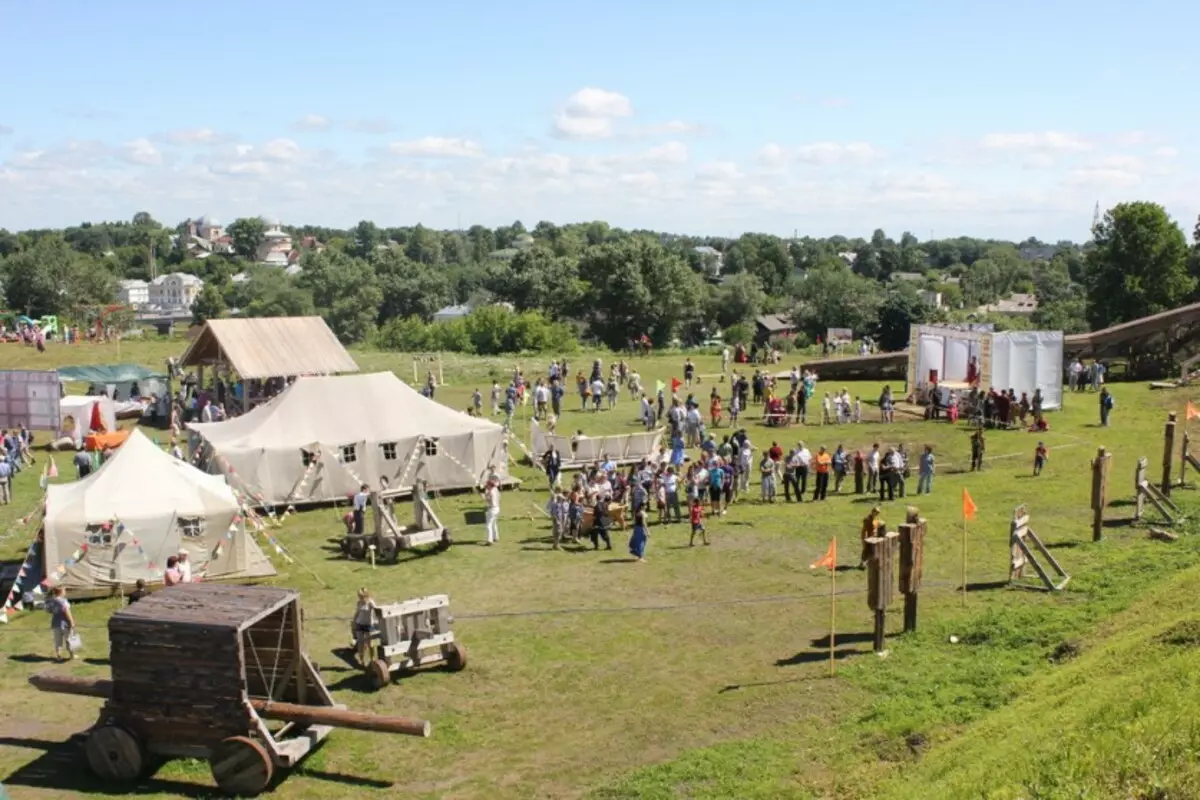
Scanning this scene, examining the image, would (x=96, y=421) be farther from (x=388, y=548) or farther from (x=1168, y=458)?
(x=1168, y=458)

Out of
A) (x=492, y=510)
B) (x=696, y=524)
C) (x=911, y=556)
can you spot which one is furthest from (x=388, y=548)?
(x=911, y=556)

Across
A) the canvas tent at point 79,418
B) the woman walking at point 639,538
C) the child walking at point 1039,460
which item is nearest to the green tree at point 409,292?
the canvas tent at point 79,418

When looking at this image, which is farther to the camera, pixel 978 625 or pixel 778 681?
pixel 978 625

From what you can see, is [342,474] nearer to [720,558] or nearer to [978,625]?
[720,558]

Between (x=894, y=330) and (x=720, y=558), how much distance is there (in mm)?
47263

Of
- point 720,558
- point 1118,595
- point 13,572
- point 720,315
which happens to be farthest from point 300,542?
point 720,315

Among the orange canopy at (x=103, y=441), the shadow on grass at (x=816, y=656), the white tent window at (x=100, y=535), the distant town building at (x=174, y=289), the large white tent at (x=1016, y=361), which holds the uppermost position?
the distant town building at (x=174, y=289)

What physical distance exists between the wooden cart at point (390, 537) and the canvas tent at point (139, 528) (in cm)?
184

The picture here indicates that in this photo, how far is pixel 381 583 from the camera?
68.8 feet

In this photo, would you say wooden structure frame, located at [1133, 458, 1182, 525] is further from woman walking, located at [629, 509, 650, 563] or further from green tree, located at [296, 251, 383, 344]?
green tree, located at [296, 251, 383, 344]

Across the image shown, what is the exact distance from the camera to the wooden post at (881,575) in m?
16.0

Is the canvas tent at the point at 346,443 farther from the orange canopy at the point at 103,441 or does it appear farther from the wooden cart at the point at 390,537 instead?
the orange canopy at the point at 103,441

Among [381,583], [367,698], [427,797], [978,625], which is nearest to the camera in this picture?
[427,797]

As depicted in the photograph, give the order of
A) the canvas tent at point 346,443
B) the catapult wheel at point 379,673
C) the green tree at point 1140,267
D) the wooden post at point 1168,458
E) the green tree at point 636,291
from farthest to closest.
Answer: the green tree at point 636,291 → the green tree at point 1140,267 → the canvas tent at point 346,443 → the wooden post at point 1168,458 → the catapult wheel at point 379,673
